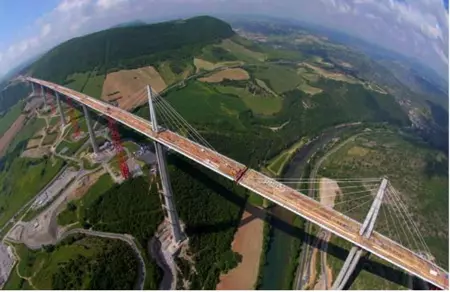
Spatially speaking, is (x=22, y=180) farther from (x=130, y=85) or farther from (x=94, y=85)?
(x=130, y=85)

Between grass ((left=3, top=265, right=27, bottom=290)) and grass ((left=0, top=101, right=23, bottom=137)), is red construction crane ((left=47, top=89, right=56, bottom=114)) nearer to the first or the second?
grass ((left=0, top=101, right=23, bottom=137))

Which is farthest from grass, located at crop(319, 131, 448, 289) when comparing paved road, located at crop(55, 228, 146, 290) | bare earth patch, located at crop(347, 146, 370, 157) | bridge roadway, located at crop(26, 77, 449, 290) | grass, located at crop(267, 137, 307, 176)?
paved road, located at crop(55, 228, 146, 290)

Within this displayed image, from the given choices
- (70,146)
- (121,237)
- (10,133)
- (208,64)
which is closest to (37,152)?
(70,146)

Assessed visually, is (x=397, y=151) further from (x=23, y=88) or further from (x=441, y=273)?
(x=23, y=88)

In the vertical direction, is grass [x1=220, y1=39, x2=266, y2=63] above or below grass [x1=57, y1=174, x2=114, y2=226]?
below

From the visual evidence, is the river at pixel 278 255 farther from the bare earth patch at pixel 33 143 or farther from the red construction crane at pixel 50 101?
the red construction crane at pixel 50 101
